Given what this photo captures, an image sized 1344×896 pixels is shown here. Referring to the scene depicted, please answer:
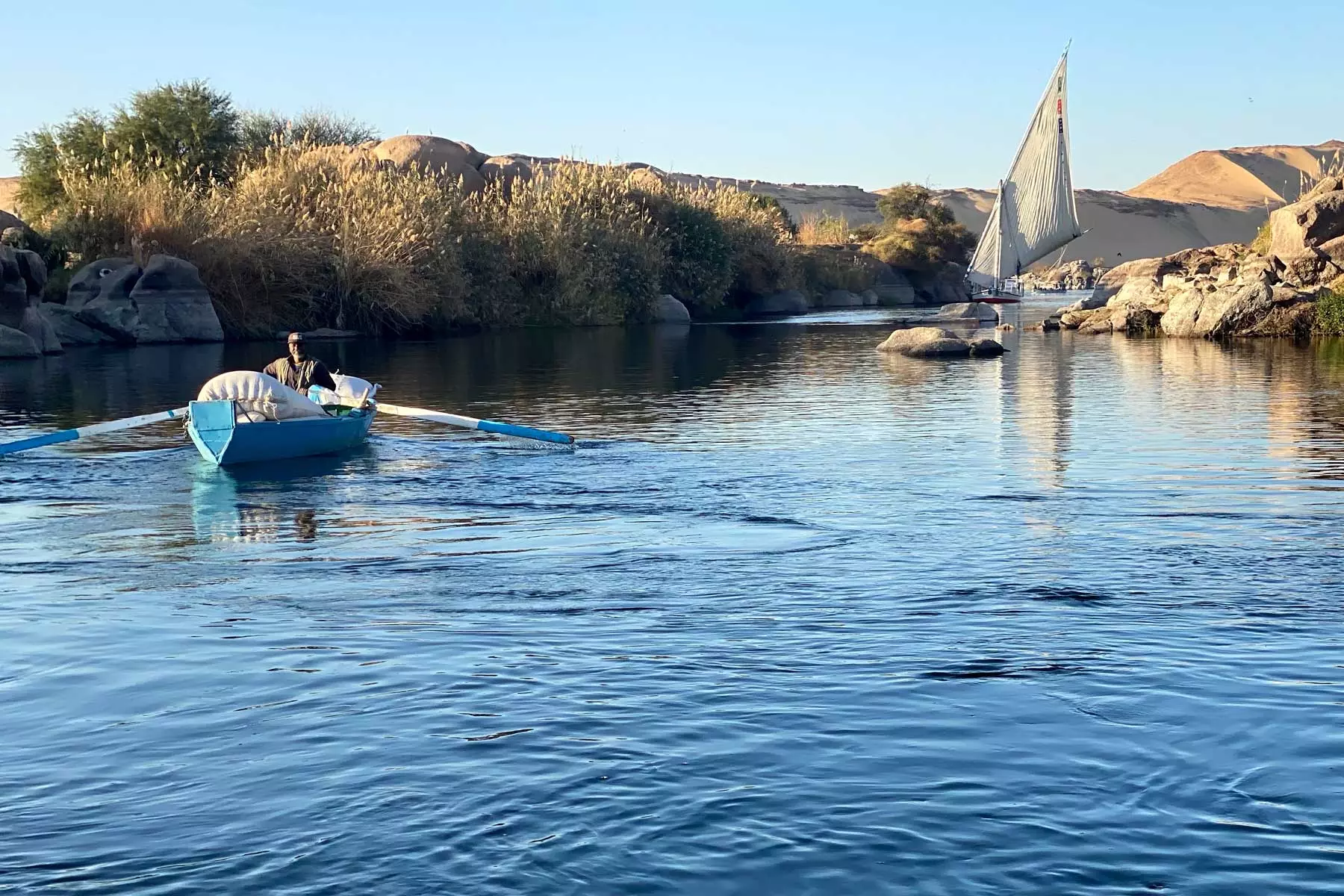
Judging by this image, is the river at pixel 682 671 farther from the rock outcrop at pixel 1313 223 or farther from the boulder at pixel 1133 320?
the rock outcrop at pixel 1313 223

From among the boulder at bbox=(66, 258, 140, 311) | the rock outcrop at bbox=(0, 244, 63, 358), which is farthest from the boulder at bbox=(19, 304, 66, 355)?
the boulder at bbox=(66, 258, 140, 311)

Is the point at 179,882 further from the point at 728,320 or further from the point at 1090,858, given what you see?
the point at 728,320

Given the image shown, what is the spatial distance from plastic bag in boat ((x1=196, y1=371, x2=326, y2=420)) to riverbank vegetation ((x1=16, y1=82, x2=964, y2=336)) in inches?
1065

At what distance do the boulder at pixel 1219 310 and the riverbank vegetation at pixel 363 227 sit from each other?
21.5 m

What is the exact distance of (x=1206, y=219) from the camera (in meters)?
176

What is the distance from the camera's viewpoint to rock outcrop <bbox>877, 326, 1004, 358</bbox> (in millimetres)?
35375

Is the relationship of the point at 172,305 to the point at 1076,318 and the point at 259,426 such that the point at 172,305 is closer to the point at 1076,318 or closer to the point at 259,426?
the point at 259,426

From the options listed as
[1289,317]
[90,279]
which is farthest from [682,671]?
[90,279]

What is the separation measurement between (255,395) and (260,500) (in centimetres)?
228

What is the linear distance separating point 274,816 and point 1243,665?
5.07 metres

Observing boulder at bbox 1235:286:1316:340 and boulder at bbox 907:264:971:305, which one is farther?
boulder at bbox 907:264:971:305

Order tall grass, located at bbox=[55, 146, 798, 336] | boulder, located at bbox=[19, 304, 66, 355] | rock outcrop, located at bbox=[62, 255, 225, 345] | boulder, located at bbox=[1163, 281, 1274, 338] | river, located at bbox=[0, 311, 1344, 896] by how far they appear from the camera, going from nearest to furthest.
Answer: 1. river, located at bbox=[0, 311, 1344, 896]
2. boulder, located at bbox=[19, 304, 66, 355]
3. boulder, located at bbox=[1163, 281, 1274, 338]
4. rock outcrop, located at bbox=[62, 255, 225, 345]
5. tall grass, located at bbox=[55, 146, 798, 336]

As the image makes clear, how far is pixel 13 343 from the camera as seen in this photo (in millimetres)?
34750

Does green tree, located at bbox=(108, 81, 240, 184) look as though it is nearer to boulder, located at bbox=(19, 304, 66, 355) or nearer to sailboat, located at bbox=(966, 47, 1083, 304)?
boulder, located at bbox=(19, 304, 66, 355)
